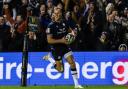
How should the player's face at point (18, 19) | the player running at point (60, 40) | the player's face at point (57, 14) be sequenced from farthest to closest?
the player's face at point (18, 19), the player running at point (60, 40), the player's face at point (57, 14)

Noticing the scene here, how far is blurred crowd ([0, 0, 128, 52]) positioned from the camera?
15242 mm

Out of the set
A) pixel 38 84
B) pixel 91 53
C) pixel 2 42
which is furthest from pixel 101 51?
pixel 2 42

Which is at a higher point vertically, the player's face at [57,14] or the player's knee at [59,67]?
the player's face at [57,14]

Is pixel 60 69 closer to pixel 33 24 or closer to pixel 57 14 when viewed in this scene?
pixel 33 24

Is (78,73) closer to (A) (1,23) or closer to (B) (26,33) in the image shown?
(B) (26,33)

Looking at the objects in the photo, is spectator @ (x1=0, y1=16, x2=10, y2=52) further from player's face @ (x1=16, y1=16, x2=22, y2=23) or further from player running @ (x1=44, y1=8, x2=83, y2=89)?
player running @ (x1=44, y1=8, x2=83, y2=89)

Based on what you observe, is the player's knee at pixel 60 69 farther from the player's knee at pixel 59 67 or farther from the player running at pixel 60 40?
the player running at pixel 60 40

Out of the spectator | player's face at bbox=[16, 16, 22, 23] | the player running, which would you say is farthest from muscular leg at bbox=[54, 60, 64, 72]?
player's face at bbox=[16, 16, 22, 23]

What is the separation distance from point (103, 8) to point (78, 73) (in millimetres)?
3248

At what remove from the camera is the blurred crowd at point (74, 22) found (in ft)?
50.0

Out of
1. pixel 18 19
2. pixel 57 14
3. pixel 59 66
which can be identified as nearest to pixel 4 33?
pixel 18 19

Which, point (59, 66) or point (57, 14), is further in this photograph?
point (59, 66)

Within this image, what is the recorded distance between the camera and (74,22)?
52.1ft

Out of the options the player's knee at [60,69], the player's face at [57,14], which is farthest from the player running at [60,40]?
the player's knee at [60,69]
